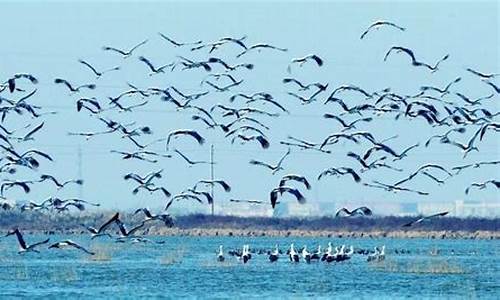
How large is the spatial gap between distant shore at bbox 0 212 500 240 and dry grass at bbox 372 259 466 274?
41.0 m

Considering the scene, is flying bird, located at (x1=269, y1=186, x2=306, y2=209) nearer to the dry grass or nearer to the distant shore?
the dry grass

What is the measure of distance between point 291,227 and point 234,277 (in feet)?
203

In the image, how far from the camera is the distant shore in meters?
109

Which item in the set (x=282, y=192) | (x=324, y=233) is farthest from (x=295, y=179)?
(x=324, y=233)

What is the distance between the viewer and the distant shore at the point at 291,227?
109188 millimetres

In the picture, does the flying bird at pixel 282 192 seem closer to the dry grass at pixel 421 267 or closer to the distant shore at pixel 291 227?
the dry grass at pixel 421 267

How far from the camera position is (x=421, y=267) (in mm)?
61344

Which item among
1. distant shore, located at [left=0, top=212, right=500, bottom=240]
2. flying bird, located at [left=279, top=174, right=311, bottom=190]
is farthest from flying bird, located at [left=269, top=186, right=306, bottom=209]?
distant shore, located at [left=0, top=212, right=500, bottom=240]

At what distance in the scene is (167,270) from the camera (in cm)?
5953

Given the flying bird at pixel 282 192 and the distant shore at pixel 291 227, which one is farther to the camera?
the distant shore at pixel 291 227

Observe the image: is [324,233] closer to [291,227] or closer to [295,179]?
[291,227]

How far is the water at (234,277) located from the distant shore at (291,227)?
36.0 meters

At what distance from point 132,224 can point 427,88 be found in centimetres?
6322

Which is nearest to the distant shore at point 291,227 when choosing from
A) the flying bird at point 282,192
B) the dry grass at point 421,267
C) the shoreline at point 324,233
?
the shoreline at point 324,233
